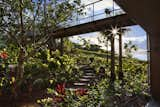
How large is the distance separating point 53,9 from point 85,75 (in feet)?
19.9

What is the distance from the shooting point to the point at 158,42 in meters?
3.47

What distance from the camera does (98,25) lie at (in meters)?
12.7

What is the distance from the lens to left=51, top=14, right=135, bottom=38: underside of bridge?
434 inches

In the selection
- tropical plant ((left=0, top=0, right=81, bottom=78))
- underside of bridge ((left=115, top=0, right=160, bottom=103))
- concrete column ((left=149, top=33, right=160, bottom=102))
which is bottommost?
concrete column ((left=149, top=33, right=160, bottom=102))

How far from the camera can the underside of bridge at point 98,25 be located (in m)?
11.0

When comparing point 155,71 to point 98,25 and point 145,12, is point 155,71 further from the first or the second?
point 98,25

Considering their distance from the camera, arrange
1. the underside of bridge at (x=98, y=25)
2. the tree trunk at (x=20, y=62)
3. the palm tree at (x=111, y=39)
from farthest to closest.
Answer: the palm tree at (x=111, y=39) < the underside of bridge at (x=98, y=25) < the tree trunk at (x=20, y=62)

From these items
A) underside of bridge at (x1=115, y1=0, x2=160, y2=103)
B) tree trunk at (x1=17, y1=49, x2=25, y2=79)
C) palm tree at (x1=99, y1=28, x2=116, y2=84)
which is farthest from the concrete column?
palm tree at (x1=99, y1=28, x2=116, y2=84)

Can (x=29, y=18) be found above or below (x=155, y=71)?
above

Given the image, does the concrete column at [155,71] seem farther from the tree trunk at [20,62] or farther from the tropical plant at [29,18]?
the tree trunk at [20,62]

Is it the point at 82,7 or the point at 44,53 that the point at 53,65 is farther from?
the point at 82,7

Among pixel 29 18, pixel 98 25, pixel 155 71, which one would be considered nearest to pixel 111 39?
pixel 98 25

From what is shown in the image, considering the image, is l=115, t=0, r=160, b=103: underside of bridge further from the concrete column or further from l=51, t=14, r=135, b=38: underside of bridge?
l=51, t=14, r=135, b=38: underside of bridge

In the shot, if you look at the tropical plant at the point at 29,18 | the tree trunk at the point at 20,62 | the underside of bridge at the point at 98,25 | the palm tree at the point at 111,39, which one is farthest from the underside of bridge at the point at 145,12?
the palm tree at the point at 111,39
